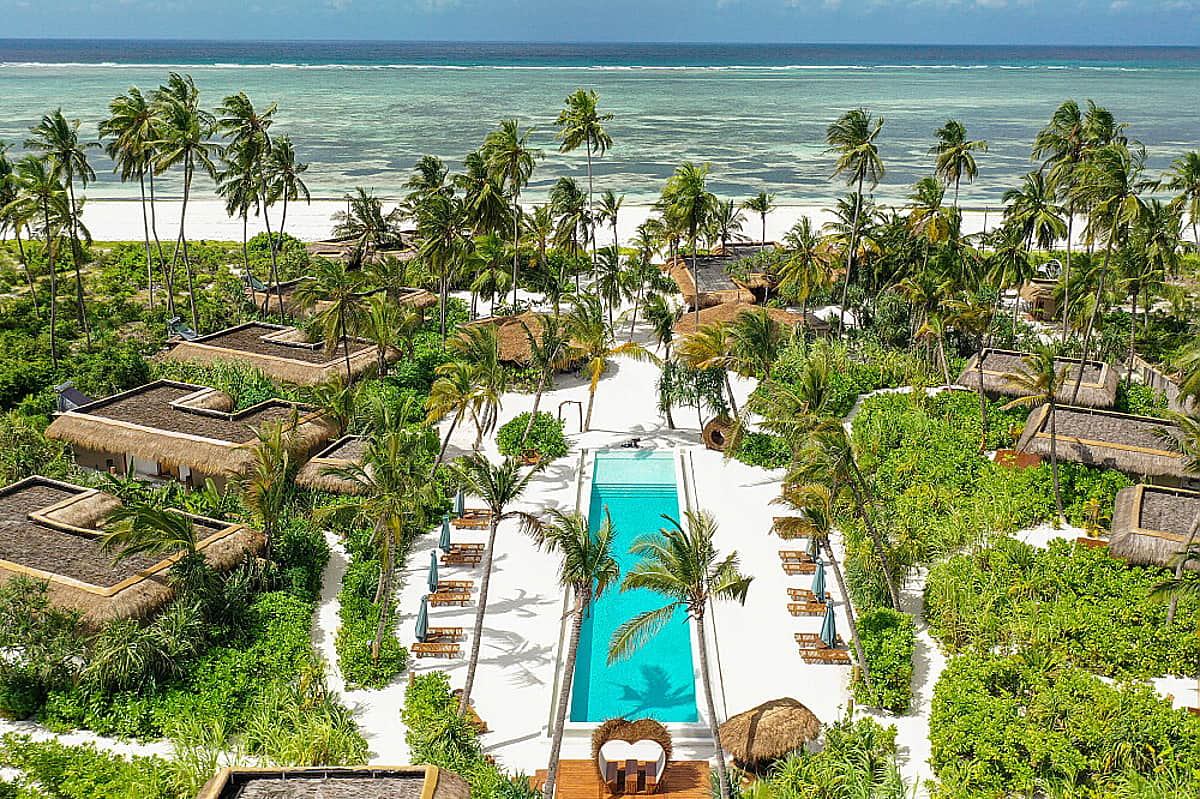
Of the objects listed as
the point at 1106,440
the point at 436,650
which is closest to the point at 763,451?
the point at 1106,440

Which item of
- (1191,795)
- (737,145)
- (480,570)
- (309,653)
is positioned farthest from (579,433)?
(737,145)

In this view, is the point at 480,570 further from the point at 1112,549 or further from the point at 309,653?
the point at 1112,549

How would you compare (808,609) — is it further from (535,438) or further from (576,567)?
(535,438)

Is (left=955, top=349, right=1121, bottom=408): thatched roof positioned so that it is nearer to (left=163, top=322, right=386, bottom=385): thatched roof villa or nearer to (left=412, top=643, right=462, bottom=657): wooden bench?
(left=412, top=643, right=462, bottom=657): wooden bench

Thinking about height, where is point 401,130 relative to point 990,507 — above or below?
above

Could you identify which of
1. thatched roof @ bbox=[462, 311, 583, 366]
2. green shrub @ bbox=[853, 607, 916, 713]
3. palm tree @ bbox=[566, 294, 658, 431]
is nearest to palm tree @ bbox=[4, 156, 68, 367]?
thatched roof @ bbox=[462, 311, 583, 366]

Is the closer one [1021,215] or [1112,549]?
[1112,549]
